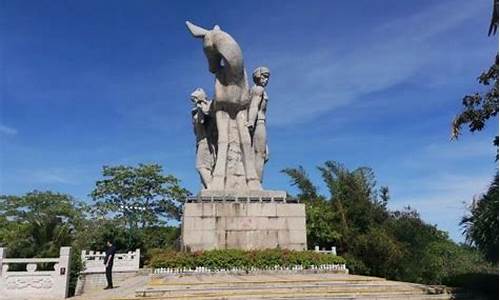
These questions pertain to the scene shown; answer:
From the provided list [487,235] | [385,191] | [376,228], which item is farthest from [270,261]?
[385,191]

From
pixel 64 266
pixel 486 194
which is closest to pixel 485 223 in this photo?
pixel 486 194

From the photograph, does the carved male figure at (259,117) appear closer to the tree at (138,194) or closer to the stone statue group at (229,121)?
the stone statue group at (229,121)

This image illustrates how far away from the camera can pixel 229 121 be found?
1341cm

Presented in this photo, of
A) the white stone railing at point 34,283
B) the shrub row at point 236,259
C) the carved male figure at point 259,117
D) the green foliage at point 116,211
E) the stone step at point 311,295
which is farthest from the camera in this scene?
the green foliage at point 116,211

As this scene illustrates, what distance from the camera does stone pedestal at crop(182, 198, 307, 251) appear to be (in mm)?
11156

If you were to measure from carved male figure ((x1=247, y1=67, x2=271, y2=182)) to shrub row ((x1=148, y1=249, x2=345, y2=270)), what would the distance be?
335 centimetres

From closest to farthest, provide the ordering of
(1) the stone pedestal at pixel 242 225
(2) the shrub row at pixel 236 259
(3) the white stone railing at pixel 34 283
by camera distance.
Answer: (2) the shrub row at pixel 236 259, (3) the white stone railing at pixel 34 283, (1) the stone pedestal at pixel 242 225

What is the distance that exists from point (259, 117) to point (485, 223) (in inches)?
312

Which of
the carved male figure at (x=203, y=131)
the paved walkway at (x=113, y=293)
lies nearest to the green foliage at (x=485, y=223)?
the carved male figure at (x=203, y=131)

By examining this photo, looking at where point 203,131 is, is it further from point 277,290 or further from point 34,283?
point 277,290

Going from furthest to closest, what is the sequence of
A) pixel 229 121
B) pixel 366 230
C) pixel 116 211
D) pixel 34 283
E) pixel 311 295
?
1. pixel 116 211
2. pixel 366 230
3. pixel 229 121
4. pixel 34 283
5. pixel 311 295

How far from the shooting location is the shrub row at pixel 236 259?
9.86 m

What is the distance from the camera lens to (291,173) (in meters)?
22.8

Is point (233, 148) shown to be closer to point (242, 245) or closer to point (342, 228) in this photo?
point (242, 245)
